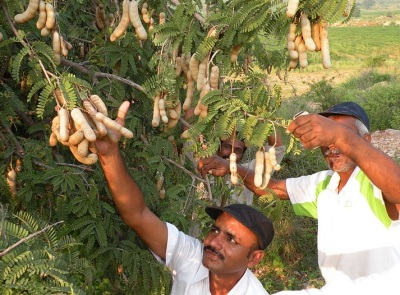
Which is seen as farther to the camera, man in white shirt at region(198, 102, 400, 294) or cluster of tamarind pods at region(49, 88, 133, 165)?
man in white shirt at region(198, 102, 400, 294)

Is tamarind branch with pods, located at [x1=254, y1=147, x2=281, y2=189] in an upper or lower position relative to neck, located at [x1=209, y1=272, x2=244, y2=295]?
upper

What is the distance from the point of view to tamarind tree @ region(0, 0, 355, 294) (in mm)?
2299

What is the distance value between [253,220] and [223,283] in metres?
0.32

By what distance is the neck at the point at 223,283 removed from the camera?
2.78 metres

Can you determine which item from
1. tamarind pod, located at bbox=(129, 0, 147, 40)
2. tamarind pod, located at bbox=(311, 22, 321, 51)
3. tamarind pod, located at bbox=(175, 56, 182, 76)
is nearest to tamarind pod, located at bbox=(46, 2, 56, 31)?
tamarind pod, located at bbox=(129, 0, 147, 40)

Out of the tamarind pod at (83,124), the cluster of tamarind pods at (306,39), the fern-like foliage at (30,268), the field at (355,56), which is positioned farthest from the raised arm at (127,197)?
the field at (355,56)

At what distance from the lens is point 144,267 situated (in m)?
3.39

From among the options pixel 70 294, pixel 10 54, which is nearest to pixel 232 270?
pixel 70 294

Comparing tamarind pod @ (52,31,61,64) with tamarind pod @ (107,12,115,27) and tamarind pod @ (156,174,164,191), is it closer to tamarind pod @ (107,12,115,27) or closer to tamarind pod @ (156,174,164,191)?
tamarind pod @ (156,174,164,191)

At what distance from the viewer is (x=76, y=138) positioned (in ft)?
7.02

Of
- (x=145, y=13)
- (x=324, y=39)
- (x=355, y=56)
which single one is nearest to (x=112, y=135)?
(x=324, y=39)

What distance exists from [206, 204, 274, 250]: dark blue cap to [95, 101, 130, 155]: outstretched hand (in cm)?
67

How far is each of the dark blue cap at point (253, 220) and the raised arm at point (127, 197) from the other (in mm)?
297

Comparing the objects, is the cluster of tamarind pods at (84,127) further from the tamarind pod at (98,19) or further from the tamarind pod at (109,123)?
the tamarind pod at (98,19)
